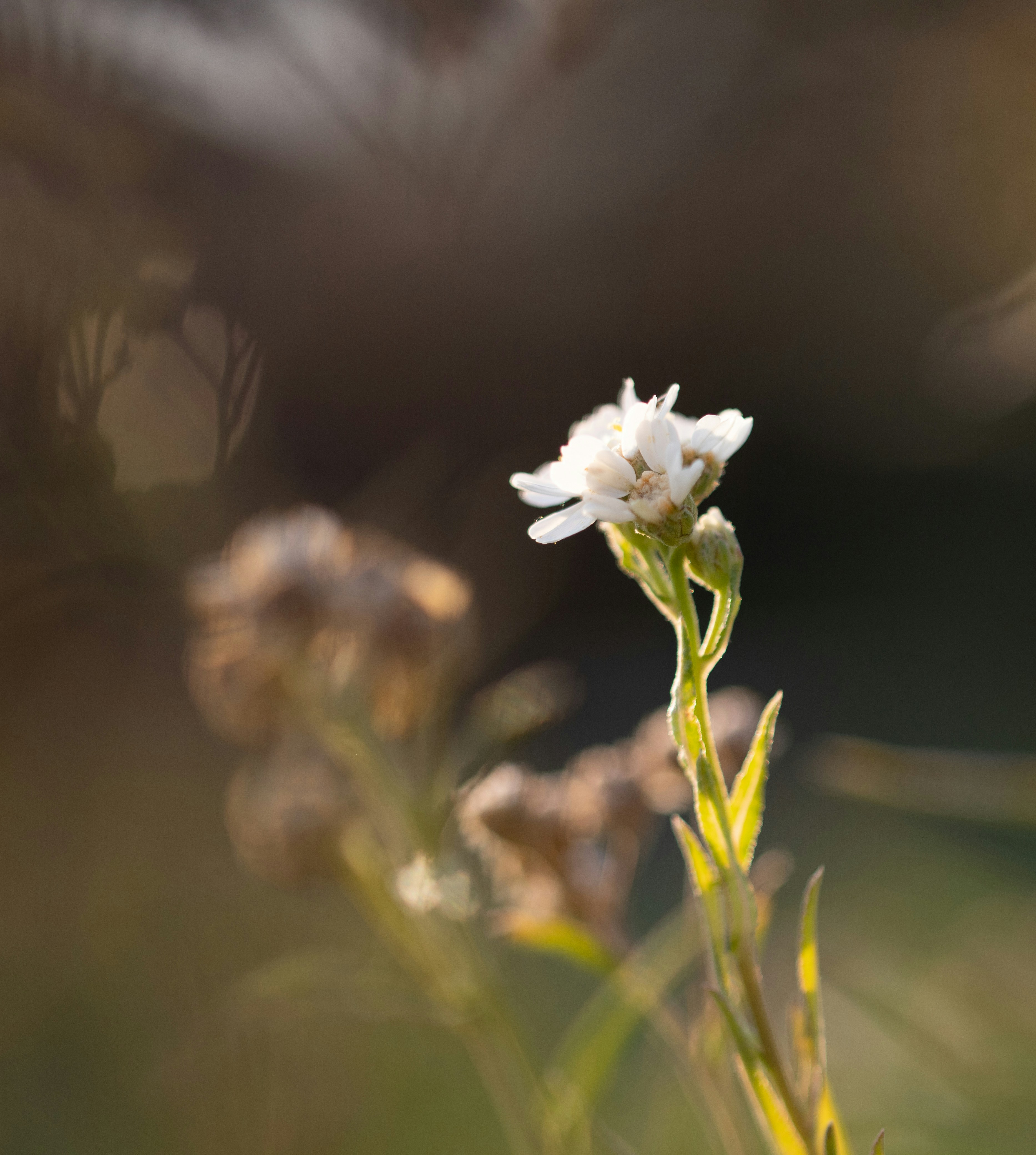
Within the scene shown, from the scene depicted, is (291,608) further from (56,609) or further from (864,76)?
(864,76)

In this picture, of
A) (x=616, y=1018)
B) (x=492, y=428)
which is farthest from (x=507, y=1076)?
(x=492, y=428)

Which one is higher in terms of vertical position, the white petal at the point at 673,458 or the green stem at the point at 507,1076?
the white petal at the point at 673,458

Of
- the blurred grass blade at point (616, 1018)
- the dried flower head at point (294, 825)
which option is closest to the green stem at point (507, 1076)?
the blurred grass blade at point (616, 1018)

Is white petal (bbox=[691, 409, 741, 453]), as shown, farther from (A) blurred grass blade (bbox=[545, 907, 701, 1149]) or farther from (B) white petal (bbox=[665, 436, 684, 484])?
(A) blurred grass blade (bbox=[545, 907, 701, 1149])

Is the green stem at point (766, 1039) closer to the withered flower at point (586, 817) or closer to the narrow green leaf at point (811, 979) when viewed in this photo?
the narrow green leaf at point (811, 979)

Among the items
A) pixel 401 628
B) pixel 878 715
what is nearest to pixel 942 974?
pixel 401 628

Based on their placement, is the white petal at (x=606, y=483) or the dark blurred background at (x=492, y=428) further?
the dark blurred background at (x=492, y=428)

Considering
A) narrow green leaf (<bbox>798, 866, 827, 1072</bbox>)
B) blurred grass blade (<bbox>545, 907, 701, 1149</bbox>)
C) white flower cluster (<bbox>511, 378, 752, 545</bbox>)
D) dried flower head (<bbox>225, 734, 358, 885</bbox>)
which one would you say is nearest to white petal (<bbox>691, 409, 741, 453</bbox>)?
white flower cluster (<bbox>511, 378, 752, 545</bbox>)

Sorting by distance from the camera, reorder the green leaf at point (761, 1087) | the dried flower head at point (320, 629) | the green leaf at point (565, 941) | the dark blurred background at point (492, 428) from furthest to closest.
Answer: the dark blurred background at point (492, 428) < the dried flower head at point (320, 629) < the green leaf at point (565, 941) < the green leaf at point (761, 1087)
